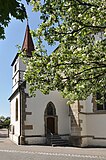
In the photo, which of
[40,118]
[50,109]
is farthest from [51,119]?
[40,118]

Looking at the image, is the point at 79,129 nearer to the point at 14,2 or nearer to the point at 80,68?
the point at 80,68

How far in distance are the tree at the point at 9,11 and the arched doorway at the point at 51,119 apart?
19509mm

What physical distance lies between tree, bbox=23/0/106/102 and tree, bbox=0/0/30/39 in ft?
13.8

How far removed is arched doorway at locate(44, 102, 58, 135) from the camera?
22514 mm

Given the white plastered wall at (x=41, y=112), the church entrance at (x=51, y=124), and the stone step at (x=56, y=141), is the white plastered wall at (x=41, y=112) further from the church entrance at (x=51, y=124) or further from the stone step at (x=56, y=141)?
the stone step at (x=56, y=141)

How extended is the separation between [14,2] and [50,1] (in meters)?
4.62

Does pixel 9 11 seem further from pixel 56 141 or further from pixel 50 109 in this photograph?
pixel 50 109

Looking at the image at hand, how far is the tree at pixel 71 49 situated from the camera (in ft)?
26.1

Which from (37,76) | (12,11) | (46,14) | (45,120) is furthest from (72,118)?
(12,11)

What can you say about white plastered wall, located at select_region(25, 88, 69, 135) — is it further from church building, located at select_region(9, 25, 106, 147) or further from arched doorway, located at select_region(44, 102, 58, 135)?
arched doorway, located at select_region(44, 102, 58, 135)

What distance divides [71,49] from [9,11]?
19.2 ft

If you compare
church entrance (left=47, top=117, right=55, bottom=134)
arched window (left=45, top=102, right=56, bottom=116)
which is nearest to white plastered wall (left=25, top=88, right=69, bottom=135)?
arched window (left=45, top=102, right=56, bottom=116)

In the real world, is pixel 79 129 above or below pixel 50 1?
below

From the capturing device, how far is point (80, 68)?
9.08 m
